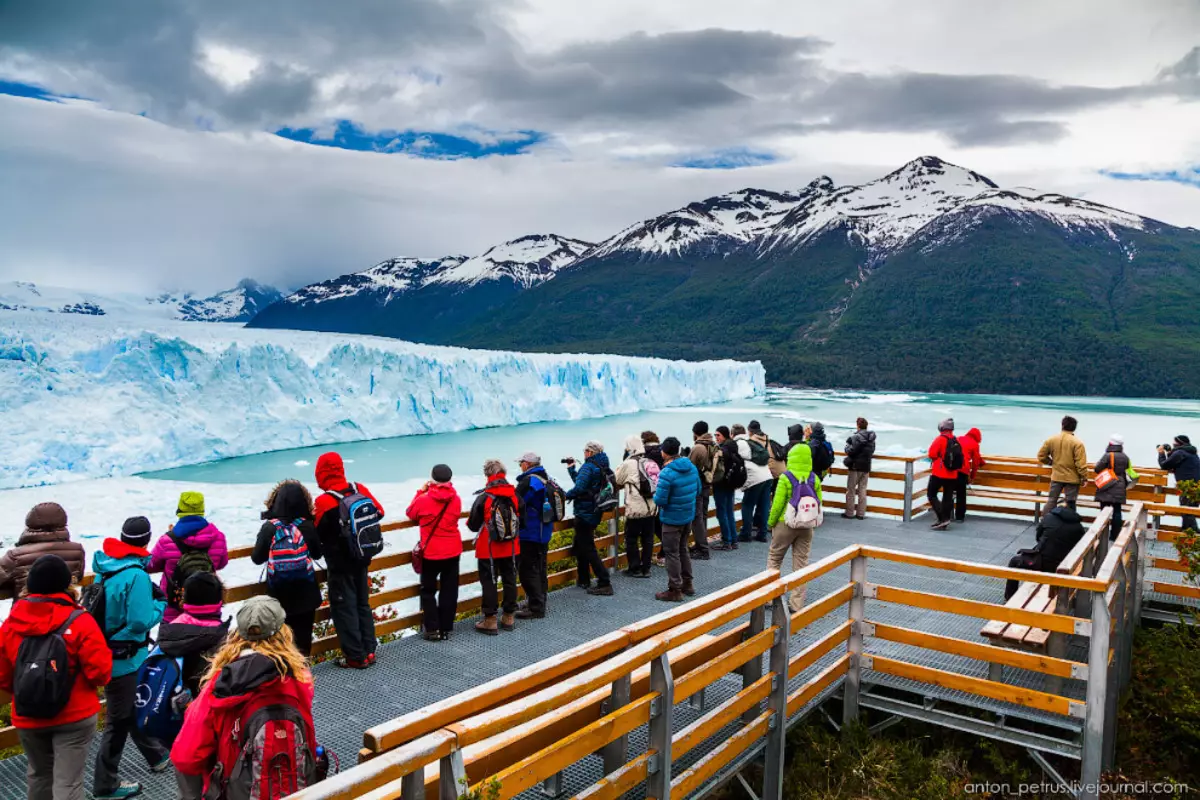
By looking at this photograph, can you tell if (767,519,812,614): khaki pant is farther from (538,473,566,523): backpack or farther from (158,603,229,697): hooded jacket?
(158,603,229,697): hooded jacket

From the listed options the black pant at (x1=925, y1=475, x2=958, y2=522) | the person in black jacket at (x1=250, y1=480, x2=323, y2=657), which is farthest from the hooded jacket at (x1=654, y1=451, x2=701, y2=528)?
the black pant at (x1=925, y1=475, x2=958, y2=522)

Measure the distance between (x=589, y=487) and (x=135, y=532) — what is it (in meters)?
3.30

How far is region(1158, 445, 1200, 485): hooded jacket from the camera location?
8.94 metres

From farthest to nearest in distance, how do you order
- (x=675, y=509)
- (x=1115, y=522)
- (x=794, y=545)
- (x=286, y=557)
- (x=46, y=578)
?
(x=1115, y=522), (x=675, y=509), (x=794, y=545), (x=286, y=557), (x=46, y=578)

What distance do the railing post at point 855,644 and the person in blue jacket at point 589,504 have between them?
7.13 feet

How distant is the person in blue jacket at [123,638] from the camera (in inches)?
134

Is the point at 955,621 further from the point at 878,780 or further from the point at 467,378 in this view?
the point at 467,378

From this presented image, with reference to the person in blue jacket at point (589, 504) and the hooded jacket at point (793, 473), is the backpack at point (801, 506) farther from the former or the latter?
the person in blue jacket at point (589, 504)

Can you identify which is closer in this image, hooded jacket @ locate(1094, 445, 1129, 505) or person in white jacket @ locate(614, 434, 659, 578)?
person in white jacket @ locate(614, 434, 659, 578)

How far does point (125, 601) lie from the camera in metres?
3.48

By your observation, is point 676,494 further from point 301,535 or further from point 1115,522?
point 1115,522

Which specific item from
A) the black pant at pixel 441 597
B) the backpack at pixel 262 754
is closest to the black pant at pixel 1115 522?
the black pant at pixel 441 597

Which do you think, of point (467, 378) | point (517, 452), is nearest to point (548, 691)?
point (517, 452)

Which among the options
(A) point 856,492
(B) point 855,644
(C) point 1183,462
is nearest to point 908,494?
(A) point 856,492
